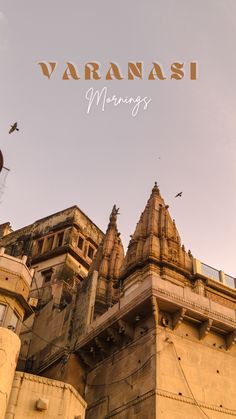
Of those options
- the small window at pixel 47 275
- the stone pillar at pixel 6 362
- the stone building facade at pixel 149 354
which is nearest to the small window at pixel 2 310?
the stone pillar at pixel 6 362

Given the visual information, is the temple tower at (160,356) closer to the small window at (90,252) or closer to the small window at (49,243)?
the small window at (49,243)

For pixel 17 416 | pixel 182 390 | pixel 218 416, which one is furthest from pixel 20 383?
pixel 218 416

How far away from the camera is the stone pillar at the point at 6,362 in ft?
43.3

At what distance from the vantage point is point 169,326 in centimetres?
1653

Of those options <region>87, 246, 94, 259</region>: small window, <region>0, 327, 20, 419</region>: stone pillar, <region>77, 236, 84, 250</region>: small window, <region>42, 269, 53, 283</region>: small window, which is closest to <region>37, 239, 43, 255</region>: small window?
<region>42, 269, 53, 283</region>: small window

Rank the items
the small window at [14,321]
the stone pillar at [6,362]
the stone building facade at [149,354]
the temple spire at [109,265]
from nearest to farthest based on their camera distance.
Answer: the stone pillar at [6,362], the stone building facade at [149,354], the small window at [14,321], the temple spire at [109,265]

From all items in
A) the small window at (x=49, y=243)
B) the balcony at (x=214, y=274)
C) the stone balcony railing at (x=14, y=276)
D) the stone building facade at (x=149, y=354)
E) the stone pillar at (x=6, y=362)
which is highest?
the small window at (x=49, y=243)

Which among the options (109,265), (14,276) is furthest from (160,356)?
(109,265)

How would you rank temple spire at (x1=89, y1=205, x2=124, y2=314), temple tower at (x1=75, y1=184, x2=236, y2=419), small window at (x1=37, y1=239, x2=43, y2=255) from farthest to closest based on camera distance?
small window at (x1=37, y1=239, x2=43, y2=255) → temple spire at (x1=89, y1=205, x2=124, y2=314) → temple tower at (x1=75, y1=184, x2=236, y2=419)

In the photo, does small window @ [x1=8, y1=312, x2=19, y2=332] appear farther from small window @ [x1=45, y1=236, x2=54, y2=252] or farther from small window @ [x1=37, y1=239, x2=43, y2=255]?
small window @ [x1=37, y1=239, x2=43, y2=255]

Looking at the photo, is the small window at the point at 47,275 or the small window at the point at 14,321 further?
the small window at the point at 47,275

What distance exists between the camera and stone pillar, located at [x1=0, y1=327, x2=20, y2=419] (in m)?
13.2

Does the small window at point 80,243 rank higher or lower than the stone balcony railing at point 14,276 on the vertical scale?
higher

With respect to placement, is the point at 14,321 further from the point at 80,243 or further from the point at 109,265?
the point at 80,243
